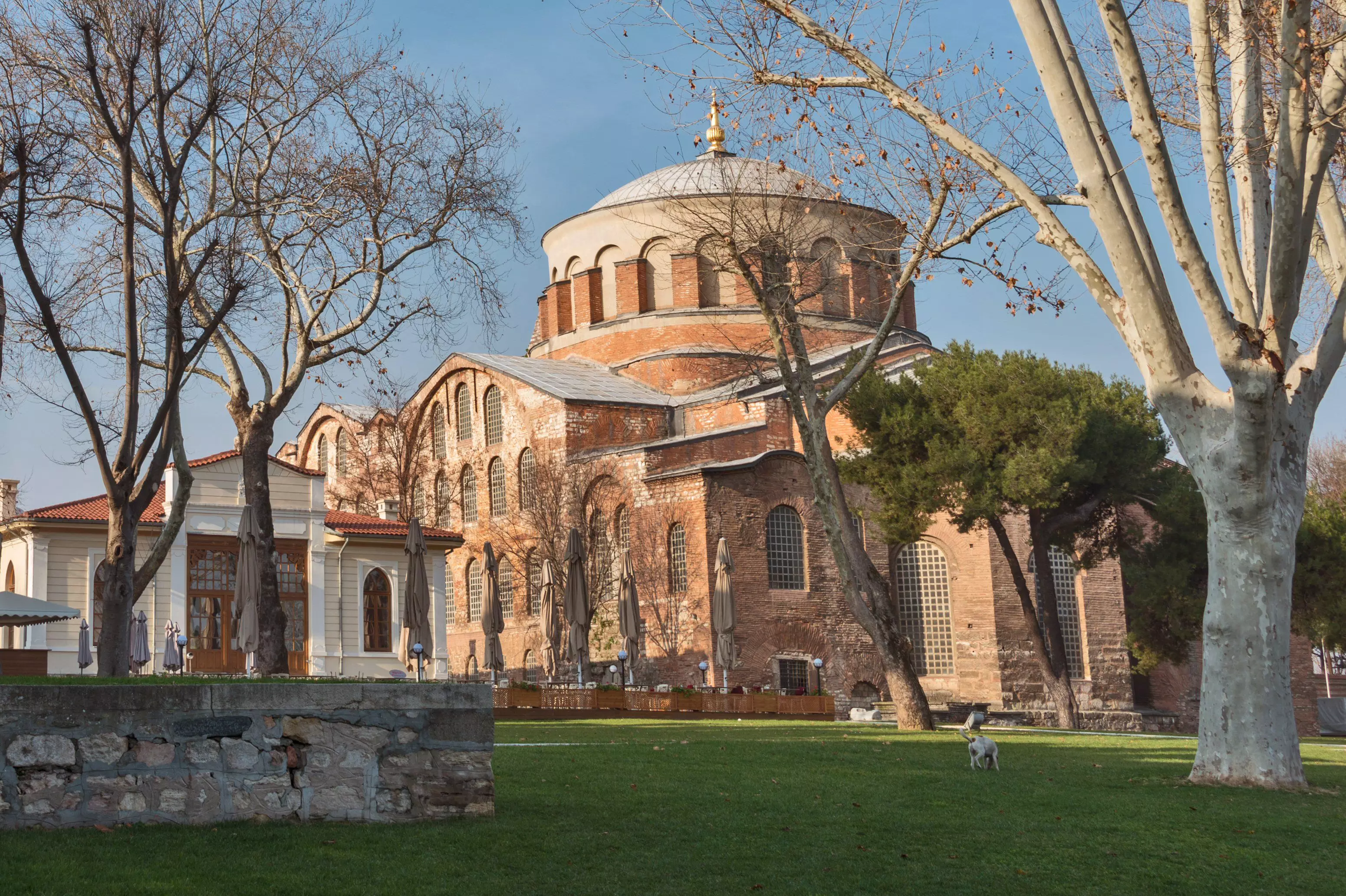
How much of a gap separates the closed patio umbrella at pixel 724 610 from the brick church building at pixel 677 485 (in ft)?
13.1

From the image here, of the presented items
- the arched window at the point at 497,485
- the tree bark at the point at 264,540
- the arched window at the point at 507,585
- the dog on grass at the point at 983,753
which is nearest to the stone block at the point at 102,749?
the dog on grass at the point at 983,753

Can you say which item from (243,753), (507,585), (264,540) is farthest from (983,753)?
(507,585)

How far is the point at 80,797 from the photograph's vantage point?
6898 millimetres

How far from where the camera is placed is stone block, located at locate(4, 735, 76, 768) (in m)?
6.79

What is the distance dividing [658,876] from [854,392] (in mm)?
21002

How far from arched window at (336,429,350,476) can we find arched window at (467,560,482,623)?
7552 mm

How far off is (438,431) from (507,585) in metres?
6.48

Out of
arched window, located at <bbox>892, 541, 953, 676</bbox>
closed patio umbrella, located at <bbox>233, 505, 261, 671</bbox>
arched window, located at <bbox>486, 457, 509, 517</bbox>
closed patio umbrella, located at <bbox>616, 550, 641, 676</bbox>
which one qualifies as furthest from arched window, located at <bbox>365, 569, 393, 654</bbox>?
arched window, located at <bbox>892, 541, 953, 676</bbox>

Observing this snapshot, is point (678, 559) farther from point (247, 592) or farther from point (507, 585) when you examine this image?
point (247, 592)

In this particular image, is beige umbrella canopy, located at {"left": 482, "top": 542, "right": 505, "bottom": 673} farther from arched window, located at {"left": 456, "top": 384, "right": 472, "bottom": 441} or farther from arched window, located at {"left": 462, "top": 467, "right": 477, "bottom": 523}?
arched window, located at {"left": 456, "top": 384, "right": 472, "bottom": 441}

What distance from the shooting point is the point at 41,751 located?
269 inches

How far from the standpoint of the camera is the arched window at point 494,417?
39.8 m

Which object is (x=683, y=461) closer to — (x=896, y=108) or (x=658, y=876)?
(x=896, y=108)

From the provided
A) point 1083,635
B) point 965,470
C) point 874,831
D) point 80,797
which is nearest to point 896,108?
point 874,831
